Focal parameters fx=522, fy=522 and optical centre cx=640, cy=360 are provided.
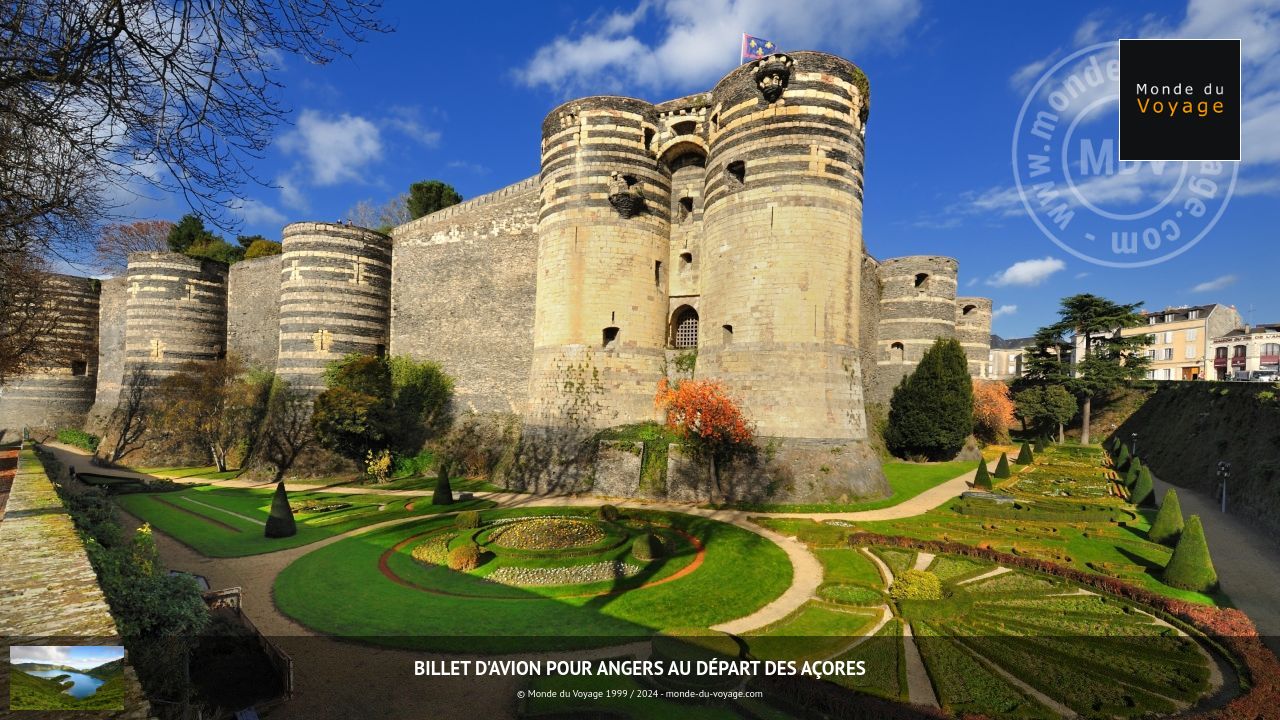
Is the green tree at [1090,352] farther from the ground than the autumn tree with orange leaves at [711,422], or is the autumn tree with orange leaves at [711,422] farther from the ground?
the green tree at [1090,352]

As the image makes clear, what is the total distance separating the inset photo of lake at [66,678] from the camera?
3.75 metres

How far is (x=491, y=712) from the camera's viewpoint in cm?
791

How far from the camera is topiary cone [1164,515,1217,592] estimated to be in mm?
11977

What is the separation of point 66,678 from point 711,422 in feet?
58.8

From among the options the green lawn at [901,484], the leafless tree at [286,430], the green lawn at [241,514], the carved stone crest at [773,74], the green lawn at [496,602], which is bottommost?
the green lawn at [241,514]

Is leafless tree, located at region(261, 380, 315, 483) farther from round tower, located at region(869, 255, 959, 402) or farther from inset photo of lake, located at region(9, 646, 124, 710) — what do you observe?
round tower, located at region(869, 255, 959, 402)

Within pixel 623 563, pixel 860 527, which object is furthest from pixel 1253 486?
pixel 623 563

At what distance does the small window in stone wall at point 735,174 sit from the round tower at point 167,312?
3570 centimetres

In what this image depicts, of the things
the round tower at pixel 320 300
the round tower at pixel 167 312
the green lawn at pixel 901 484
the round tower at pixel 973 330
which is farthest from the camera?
the round tower at pixel 973 330

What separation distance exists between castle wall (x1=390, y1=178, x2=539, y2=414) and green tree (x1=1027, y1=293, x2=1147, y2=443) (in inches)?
1552

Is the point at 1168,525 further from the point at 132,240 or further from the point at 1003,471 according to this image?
the point at 132,240

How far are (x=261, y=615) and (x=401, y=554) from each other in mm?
3866

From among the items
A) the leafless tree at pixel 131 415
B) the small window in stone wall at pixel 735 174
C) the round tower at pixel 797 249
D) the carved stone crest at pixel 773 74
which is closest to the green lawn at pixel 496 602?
the round tower at pixel 797 249

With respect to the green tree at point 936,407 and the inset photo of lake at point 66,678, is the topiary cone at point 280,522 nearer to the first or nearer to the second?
the inset photo of lake at point 66,678
